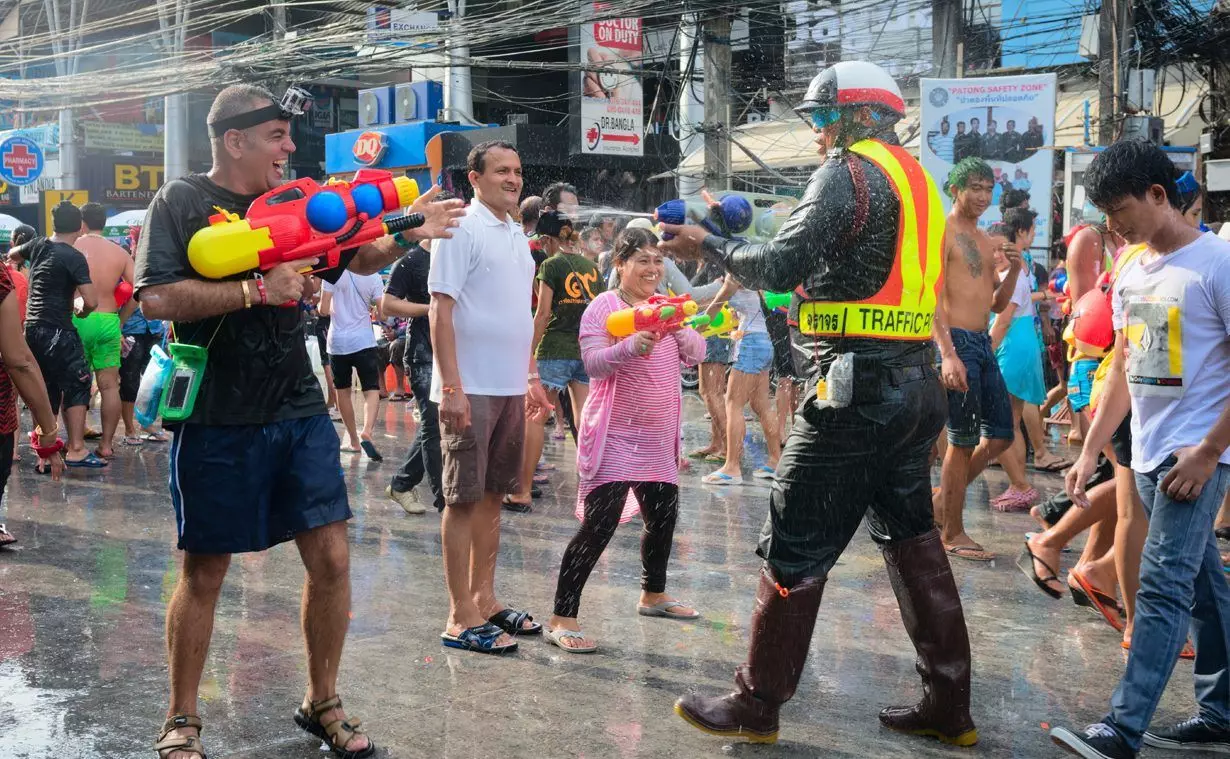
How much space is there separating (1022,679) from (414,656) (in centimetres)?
233

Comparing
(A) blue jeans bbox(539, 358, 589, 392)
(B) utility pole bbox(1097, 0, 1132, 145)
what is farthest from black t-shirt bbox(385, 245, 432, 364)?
(B) utility pole bbox(1097, 0, 1132, 145)

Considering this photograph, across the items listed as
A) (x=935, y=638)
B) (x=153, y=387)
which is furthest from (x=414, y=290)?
(x=935, y=638)

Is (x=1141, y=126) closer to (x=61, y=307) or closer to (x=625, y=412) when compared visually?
(x=625, y=412)

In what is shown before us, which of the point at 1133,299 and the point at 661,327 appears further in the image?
the point at 661,327

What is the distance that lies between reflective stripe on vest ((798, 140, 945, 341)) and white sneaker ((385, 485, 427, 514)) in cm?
459

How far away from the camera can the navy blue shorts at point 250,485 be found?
3.77m

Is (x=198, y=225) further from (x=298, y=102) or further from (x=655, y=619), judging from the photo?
(x=655, y=619)

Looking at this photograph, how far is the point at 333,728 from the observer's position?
3.89m

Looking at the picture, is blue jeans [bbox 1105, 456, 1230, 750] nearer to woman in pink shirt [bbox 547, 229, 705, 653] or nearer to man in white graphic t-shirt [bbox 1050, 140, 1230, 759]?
man in white graphic t-shirt [bbox 1050, 140, 1230, 759]

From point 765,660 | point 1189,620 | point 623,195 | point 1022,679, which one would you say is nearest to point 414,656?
point 765,660

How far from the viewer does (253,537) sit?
3809 mm

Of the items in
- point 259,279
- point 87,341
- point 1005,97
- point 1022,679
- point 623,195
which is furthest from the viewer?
point 623,195

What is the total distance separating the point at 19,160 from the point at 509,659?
25.6 meters

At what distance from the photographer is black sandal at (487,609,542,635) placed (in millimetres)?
5293
